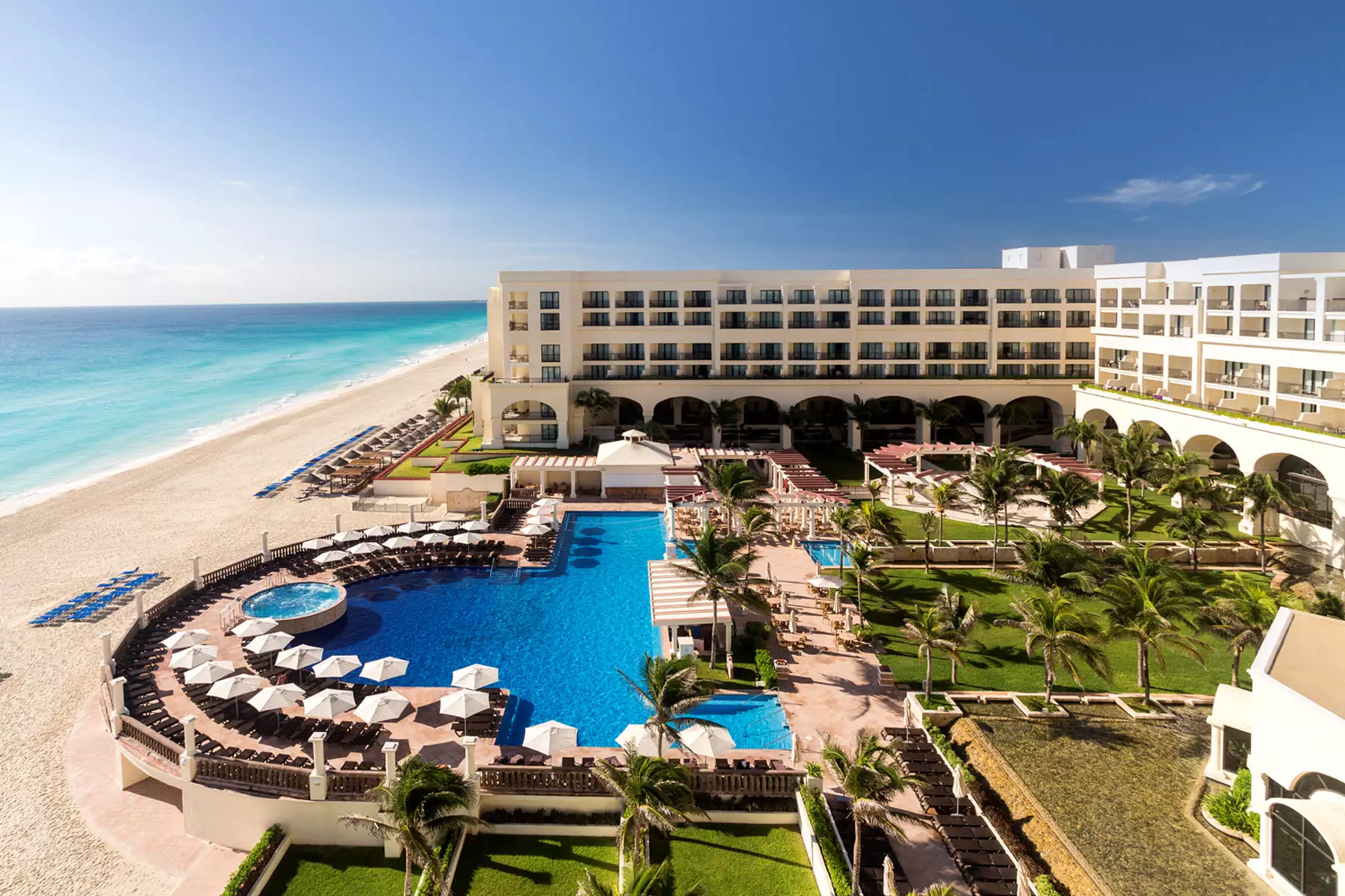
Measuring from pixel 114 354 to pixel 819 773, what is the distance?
209 m

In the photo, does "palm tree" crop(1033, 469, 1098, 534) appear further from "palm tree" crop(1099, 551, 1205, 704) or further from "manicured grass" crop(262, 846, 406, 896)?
"manicured grass" crop(262, 846, 406, 896)

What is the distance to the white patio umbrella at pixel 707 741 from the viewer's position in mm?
20031

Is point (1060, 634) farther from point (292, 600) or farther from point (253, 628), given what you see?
point (292, 600)

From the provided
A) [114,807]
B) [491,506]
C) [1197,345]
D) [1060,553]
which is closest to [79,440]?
[491,506]

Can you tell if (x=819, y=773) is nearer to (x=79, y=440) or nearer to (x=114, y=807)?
(x=114, y=807)

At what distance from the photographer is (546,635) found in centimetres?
3062

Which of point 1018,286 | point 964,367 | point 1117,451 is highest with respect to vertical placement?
point 1018,286

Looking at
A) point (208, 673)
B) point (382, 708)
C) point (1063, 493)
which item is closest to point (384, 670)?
point (382, 708)

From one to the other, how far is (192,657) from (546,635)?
1163cm

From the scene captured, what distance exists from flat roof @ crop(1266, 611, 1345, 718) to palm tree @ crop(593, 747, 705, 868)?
1224cm

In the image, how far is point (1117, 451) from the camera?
1631 inches

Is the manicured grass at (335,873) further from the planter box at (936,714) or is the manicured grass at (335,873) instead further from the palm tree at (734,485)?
the palm tree at (734,485)

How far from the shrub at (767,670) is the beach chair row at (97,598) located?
27.8 m

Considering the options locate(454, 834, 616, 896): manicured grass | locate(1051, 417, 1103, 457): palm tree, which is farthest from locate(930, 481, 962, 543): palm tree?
locate(454, 834, 616, 896): manicured grass
